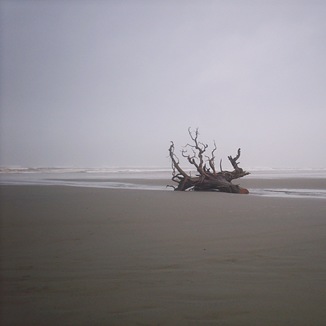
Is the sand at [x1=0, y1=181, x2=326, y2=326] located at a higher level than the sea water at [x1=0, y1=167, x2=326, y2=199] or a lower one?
lower

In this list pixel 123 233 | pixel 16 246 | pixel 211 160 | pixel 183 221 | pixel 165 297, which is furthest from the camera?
pixel 211 160

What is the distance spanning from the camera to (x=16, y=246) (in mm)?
3850

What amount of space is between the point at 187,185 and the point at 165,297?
11067 mm

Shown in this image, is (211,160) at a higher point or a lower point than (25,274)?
higher

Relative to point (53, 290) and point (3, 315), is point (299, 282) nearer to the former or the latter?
point (53, 290)

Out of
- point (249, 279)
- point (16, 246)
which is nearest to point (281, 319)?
point (249, 279)

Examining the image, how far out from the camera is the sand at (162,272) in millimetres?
2227

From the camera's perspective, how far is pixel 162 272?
2996 millimetres

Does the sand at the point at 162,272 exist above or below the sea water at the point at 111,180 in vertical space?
below

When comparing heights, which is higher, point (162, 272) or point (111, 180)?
point (111, 180)

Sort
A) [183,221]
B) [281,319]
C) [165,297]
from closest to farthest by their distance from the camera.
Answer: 1. [281,319]
2. [165,297]
3. [183,221]

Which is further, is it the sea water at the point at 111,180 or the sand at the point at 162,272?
the sea water at the point at 111,180

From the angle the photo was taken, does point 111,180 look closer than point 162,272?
No

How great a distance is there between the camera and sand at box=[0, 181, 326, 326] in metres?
2.23
